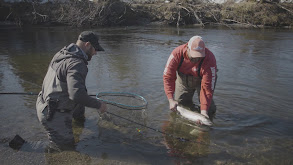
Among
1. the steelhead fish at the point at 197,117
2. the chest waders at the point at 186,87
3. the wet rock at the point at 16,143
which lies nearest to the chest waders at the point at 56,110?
the wet rock at the point at 16,143

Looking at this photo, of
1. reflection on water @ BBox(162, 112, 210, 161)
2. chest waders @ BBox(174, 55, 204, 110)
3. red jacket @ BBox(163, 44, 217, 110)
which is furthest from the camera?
chest waders @ BBox(174, 55, 204, 110)

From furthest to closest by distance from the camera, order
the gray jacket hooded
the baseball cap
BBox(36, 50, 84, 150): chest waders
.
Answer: the baseball cap < BBox(36, 50, 84, 150): chest waders < the gray jacket hooded

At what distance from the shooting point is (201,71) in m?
4.62

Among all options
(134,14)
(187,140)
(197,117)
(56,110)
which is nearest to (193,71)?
(197,117)

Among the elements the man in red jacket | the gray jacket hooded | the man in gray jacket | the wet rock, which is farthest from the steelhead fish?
the wet rock

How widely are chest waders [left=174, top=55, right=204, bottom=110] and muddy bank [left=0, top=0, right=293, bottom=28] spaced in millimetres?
14864

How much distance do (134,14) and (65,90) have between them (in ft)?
65.3

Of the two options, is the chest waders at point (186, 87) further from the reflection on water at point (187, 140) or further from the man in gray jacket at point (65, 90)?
the man in gray jacket at point (65, 90)

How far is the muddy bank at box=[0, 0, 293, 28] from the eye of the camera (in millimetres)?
18625

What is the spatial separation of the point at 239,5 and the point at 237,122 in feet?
60.0

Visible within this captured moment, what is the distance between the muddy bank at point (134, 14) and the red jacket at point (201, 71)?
49.9 ft

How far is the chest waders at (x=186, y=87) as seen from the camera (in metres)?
4.93

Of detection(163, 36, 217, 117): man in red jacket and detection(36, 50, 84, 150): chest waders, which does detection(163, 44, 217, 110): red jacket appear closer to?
detection(163, 36, 217, 117): man in red jacket

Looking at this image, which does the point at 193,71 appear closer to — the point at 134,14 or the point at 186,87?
the point at 186,87
